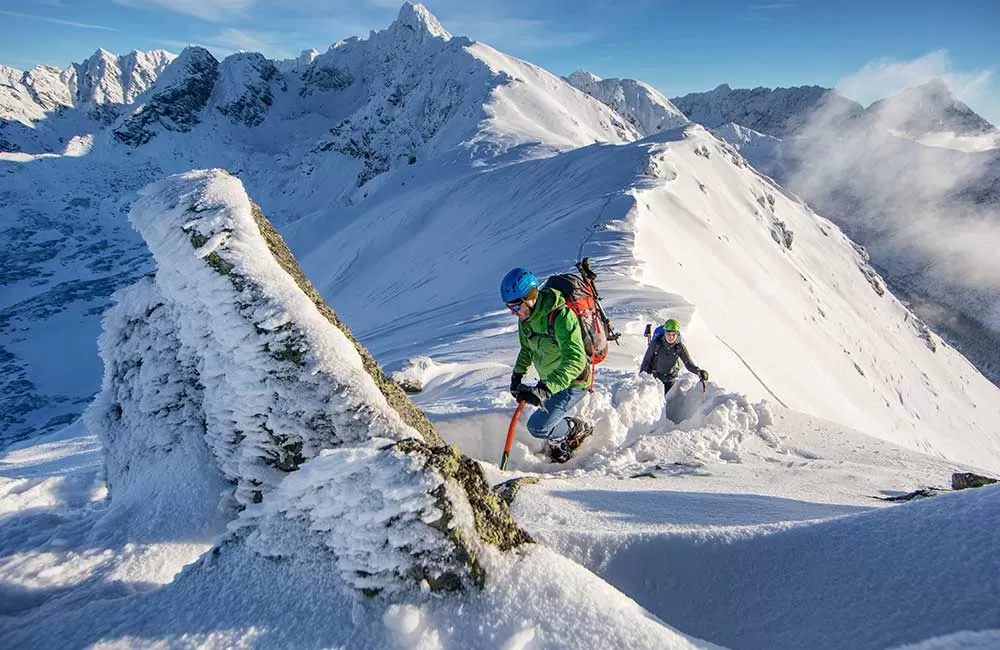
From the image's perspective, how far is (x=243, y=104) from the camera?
456ft

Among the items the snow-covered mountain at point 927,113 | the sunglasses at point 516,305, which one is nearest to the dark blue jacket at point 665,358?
the sunglasses at point 516,305

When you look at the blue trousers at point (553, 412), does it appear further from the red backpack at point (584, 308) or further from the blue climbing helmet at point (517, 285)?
the blue climbing helmet at point (517, 285)

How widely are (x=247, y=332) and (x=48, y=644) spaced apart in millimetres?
1570

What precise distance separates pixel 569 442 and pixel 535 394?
0.84 metres

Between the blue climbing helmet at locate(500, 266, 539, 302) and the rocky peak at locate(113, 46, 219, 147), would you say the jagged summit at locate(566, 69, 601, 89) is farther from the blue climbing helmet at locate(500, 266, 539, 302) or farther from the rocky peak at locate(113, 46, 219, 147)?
the blue climbing helmet at locate(500, 266, 539, 302)

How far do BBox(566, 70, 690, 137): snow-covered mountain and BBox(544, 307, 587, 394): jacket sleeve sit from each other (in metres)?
150

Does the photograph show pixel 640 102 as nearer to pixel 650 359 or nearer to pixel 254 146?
pixel 254 146

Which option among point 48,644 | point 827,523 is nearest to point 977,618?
point 827,523

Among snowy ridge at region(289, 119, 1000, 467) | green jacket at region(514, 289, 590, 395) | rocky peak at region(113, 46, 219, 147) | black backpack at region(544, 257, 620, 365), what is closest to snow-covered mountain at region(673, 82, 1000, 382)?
snowy ridge at region(289, 119, 1000, 467)

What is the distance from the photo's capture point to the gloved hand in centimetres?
511

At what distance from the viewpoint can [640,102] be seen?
148000 millimetres

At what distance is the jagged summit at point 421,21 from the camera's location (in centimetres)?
11506

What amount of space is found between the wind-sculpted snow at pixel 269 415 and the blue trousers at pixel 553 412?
1952mm

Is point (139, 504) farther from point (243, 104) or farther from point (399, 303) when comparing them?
point (243, 104)
